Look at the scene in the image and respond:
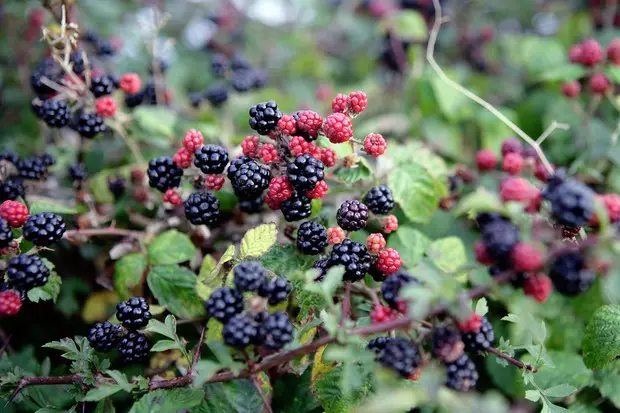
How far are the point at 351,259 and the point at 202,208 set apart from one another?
0.58 meters

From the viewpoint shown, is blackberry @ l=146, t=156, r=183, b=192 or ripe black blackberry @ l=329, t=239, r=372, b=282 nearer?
ripe black blackberry @ l=329, t=239, r=372, b=282

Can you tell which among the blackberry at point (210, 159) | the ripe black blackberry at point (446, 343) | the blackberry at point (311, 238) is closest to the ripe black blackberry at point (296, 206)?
the blackberry at point (311, 238)

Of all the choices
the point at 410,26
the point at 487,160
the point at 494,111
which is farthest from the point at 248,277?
the point at 410,26

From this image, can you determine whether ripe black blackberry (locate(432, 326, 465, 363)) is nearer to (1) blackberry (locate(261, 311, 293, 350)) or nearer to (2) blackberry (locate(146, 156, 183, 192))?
(1) blackberry (locate(261, 311, 293, 350))

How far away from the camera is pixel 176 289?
206cm

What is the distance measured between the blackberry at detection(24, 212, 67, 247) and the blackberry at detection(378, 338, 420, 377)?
1.16 m

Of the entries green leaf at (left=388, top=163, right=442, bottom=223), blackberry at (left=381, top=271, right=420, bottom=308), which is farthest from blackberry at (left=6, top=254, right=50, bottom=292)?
green leaf at (left=388, top=163, right=442, bottom=223)

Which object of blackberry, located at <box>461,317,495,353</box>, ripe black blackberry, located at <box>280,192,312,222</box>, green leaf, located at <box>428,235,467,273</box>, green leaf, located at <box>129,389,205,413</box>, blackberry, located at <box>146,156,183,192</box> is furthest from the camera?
green leaf, located at <box>428,235,467,273</box>

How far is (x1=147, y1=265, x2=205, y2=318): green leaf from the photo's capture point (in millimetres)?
2021

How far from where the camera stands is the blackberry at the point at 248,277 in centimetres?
147

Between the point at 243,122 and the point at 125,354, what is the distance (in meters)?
1.88

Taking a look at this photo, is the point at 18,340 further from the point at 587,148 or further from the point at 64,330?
the point at 587,148

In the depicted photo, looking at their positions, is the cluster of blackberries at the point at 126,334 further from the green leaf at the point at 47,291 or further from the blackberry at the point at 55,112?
the blackberry at the point at 55,112

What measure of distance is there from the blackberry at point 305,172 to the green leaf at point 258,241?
0.18 meters
